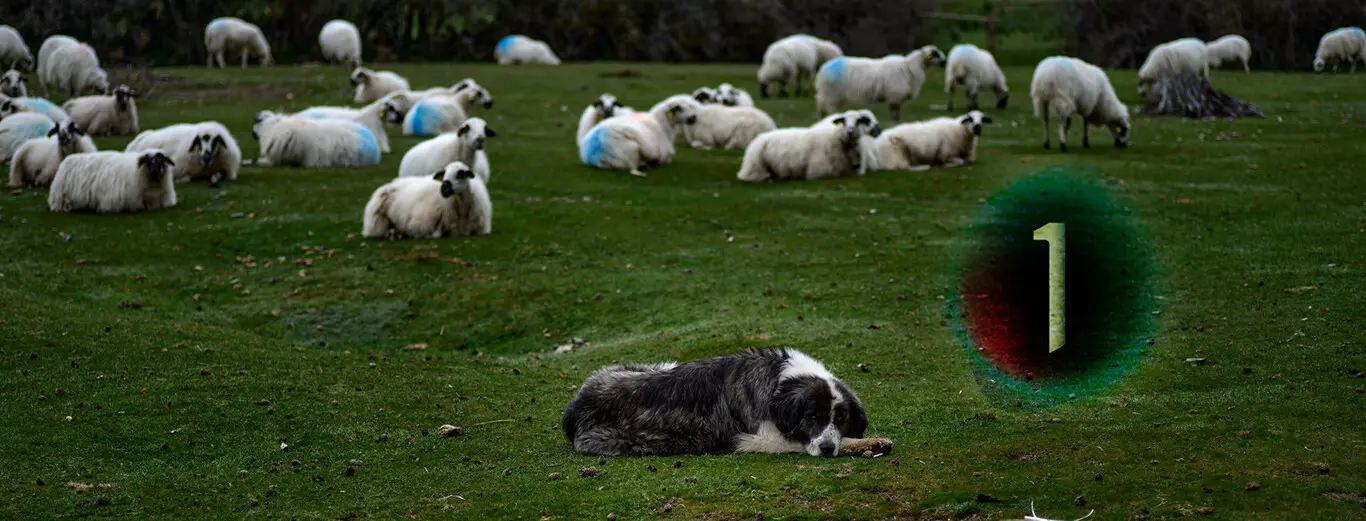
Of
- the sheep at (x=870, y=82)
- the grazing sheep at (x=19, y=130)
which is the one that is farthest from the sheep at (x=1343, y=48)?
the grazing sheep at (x=19, y=130)

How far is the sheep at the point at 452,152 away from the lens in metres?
21.5

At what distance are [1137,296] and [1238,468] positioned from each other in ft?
21.5

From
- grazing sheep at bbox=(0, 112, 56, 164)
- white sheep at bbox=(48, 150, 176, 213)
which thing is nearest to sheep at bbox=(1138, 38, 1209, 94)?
white sheep at bbox=(48, 150, 176, 213)

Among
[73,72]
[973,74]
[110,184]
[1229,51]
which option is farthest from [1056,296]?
[1229,51]

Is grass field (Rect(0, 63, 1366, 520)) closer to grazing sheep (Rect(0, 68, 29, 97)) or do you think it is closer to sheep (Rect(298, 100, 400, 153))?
sheep (Rect(298, 100, 400, 153))

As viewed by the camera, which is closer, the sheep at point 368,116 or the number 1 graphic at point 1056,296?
the number 1 graphic at point 1056,296

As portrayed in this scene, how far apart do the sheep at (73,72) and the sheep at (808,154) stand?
18245 mm

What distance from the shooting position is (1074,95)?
2447cm

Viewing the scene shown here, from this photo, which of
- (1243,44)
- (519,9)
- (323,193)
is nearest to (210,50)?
(519,9)

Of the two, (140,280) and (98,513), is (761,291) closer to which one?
(140,280)

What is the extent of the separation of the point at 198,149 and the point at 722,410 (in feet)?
54.8

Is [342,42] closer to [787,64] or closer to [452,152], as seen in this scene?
[787,64]

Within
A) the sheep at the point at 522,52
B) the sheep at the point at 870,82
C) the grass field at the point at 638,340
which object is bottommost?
the grass field at the point at 638,340

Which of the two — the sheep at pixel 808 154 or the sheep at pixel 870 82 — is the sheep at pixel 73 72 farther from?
the sheep at pixel 808 154
